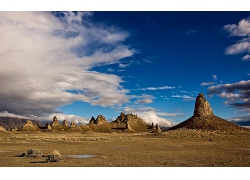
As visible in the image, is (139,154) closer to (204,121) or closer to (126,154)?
(126,154)

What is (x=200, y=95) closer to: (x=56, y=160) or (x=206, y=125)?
(x=206, y=125)

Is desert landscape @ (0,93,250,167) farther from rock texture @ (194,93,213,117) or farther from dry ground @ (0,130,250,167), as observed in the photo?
rock texture @ (194,93,213,117)

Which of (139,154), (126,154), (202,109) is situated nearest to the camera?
(139,154)

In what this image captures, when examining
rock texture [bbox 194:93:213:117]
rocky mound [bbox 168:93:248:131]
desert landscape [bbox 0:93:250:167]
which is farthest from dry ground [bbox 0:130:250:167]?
rock texture [bbox 194:93:213:117]

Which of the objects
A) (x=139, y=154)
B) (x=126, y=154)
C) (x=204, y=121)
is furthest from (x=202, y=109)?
(x=126, y=154)

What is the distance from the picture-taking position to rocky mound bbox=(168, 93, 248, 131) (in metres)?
88.9

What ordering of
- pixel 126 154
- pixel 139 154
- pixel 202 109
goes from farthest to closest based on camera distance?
pixel 202 109
pixel 126 154
pixel 139 154

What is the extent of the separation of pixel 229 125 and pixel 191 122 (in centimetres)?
1301

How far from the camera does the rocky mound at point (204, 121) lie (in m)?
88.9

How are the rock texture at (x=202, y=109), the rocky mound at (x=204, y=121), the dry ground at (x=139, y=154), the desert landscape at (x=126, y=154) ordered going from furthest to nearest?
the rock texture at (x=202, y=109) → the rocky mound at (x=204, y=121) → the desert landscape at (x=126, y=154) → the dry ground at (x=139, y=154)

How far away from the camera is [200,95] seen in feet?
346

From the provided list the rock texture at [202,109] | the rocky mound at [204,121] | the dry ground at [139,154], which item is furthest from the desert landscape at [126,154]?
the rock texture at [202,109]

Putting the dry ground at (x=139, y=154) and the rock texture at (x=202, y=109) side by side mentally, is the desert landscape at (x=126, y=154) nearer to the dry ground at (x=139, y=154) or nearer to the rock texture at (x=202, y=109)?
the dry ground at (x=139, y=154)

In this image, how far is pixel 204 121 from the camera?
309 ft
